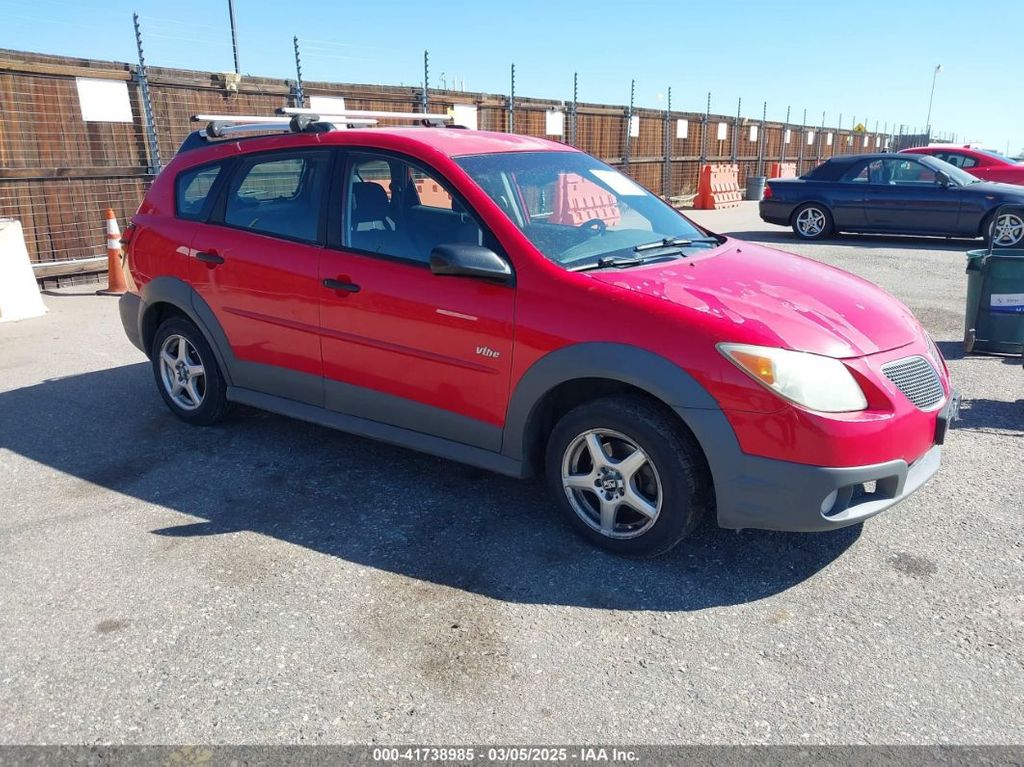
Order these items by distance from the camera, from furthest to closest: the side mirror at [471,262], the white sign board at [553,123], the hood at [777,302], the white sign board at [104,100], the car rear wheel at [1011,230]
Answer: the white sign board at [553,123]
the car rear wheel at [1011,230]
the white sign board at [104,100]
the side mirror at [471,262]
the hood at [777,302]

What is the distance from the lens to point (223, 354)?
4805mm

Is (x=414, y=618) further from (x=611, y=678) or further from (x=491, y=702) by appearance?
(x=611, y=678)

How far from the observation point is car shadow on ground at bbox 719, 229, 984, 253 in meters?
13.6

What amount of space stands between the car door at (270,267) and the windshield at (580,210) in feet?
3.18

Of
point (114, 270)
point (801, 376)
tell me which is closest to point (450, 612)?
point (801, 376)

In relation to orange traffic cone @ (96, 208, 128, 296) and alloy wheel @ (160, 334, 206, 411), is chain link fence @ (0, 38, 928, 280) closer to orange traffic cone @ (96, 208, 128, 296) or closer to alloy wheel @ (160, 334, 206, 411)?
orange traffic cone @ (96, 208, 128, 296)

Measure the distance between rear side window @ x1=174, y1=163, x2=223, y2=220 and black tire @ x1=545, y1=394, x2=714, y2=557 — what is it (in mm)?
2758

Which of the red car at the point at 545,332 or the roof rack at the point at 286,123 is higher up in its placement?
the roof rack at the point at 286,123

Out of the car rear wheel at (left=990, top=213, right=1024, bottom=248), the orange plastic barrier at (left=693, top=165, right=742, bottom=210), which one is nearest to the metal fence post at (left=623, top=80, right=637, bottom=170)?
the orange plastic barrier at (left=693, top=165, right=742, bottom=210)

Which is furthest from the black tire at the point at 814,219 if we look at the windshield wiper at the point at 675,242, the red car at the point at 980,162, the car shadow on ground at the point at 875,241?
the windshield wiper at the point at 675,242

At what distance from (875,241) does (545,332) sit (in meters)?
12.8

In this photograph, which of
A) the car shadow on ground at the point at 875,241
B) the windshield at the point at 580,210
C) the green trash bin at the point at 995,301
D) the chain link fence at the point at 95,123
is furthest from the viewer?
the car shadow on ground at the point at 875,241

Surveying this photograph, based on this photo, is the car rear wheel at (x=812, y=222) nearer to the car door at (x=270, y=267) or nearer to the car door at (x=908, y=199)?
the car door at (x=908, y=199)

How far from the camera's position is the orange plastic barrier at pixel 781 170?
87.2 ft
